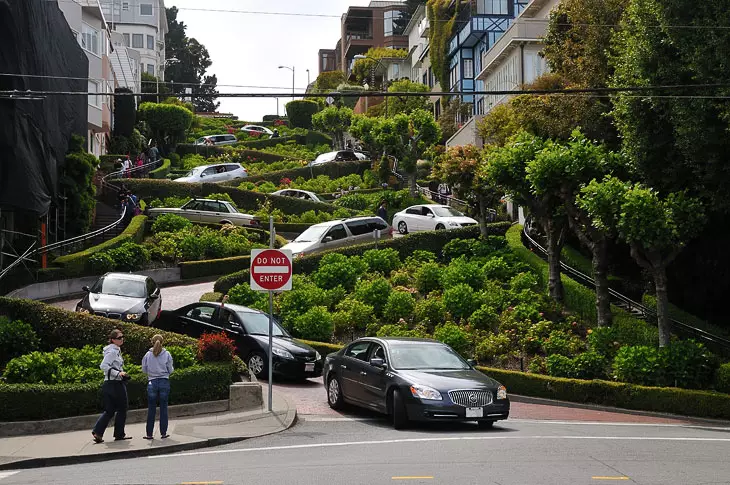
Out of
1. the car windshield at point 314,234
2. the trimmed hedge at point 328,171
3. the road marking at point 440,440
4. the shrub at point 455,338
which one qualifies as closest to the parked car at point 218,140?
the trimmed hedge at point 328,171

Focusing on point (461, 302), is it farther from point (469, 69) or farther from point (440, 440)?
point (469, 69)

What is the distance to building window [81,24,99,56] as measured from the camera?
5780 cm

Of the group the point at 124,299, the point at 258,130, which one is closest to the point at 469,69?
the point at 258,130

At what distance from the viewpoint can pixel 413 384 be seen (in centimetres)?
1583

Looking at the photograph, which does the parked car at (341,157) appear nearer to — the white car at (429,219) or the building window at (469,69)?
the building window at (469,69)

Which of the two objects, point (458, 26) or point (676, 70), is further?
point (458, 26)

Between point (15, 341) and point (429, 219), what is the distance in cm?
2711

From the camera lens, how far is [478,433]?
1567 cm

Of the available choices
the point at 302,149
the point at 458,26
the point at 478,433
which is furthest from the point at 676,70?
the point at 302,149

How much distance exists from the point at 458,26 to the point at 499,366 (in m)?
55.9

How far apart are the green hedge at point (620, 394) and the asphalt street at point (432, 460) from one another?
421 centimetres

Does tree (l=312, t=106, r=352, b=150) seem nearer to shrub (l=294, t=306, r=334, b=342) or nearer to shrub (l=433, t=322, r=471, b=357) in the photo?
shrub (l=294, t=306, r=334, b=342)

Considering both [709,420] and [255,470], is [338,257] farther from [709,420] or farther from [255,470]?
[255,470]

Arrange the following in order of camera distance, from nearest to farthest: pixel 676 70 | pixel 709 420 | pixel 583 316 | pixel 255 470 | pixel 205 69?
1. pixel 255 470
2. pixel 709 420
3. pixel 676 70
4. pixel 583 316
5. pixel 205 69
